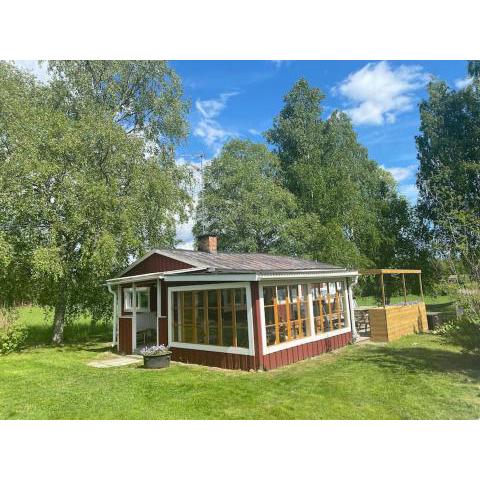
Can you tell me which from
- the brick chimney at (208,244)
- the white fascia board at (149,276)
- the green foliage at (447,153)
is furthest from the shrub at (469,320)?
the green foliage at (447,153)

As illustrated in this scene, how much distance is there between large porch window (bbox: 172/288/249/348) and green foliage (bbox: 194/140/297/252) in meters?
12.6

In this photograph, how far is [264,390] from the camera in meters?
7.50

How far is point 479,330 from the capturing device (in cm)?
914

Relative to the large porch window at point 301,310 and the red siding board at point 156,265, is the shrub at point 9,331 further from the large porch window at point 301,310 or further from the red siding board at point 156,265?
the large porch window at point 301,310

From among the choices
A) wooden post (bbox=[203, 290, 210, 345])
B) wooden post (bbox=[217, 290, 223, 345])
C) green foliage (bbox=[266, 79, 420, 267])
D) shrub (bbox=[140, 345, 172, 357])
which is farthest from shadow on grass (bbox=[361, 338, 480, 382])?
green foliage (bbox=[266, 79, 420, 267])

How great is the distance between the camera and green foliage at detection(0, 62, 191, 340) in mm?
13070

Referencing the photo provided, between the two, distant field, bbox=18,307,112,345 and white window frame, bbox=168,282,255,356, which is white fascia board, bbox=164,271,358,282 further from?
distant field, bbox=18,307,112,345

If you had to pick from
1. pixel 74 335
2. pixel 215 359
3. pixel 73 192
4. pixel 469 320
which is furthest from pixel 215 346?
pixel 74 335

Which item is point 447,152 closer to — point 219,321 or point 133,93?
point 133,93

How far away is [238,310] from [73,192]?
764 centimetres

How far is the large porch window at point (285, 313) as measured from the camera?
966 cm

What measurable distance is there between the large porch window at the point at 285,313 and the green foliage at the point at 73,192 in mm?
6215
